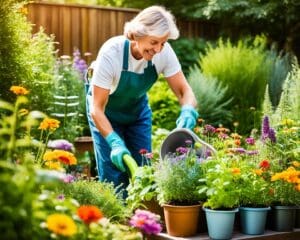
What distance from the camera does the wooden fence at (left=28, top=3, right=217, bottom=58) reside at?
8070 mm

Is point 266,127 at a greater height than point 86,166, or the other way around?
point 266,127

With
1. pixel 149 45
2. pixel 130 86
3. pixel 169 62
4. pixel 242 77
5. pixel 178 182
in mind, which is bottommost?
pixel 242 77

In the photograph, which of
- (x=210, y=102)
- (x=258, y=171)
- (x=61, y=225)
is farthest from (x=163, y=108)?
(x=61, y=225)

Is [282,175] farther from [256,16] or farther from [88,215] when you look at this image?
[256,16]

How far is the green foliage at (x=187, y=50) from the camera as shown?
29.9 feet

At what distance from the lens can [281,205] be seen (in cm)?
273

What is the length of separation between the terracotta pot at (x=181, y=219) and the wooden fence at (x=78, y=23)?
19.4ft

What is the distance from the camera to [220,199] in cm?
241

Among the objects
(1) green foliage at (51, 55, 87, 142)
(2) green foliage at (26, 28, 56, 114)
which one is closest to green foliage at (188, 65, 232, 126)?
(1) green foliage at (51, 55, 87, 142)

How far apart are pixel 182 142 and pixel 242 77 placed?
432 cm

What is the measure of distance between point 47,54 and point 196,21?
5.31 metres

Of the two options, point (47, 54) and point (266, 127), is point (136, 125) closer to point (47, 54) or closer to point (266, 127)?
point (266, 127)

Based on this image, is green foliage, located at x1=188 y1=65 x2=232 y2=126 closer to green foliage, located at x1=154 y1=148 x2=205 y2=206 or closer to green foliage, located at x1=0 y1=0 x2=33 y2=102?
green foliage, located at x1=0 y1=0 x2=33 y2=102

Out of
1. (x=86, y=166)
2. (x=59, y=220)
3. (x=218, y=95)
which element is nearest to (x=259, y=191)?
(x=59, y=220)
